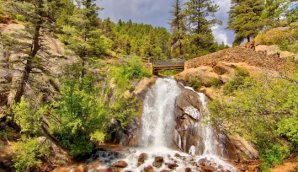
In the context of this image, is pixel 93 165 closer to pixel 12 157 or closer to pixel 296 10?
pixel 12 157

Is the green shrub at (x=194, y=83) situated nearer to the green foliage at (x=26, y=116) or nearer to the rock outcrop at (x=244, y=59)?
the rock outcrop at (x=244, y=59)

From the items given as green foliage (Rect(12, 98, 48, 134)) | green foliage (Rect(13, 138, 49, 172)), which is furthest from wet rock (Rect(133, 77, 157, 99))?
green foliage (Rect(13, 138, 49, 172))

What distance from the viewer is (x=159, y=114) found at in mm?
22234

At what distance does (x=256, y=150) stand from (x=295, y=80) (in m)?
9.50

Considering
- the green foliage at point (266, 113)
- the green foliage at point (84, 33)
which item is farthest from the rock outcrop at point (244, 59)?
the green foliage at point (84, 33)

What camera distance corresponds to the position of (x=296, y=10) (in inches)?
376

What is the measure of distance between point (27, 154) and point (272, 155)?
14.4 metres

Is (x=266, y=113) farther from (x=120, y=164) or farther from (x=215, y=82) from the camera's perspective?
(x=215, y=82)

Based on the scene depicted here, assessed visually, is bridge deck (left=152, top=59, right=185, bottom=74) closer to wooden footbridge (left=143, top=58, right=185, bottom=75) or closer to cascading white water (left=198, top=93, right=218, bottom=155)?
wooden footbridge (left=143, top=58, right=185, bottom=75)

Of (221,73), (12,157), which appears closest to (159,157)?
(12,157)

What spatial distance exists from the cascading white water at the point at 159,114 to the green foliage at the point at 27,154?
26.4ft

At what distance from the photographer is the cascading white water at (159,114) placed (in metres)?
20.4

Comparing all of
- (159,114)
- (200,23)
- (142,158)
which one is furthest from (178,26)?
(142,158)

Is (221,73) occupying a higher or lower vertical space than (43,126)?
higher
